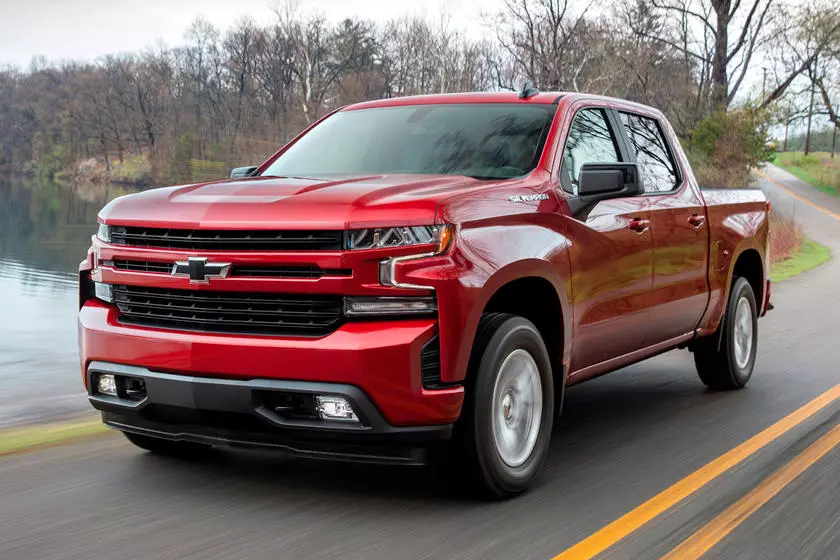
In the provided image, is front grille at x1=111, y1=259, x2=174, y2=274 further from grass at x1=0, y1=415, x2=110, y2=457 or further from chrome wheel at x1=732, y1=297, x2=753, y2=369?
chrome wheel at x1=732, y1=297, x2=753, y2=369

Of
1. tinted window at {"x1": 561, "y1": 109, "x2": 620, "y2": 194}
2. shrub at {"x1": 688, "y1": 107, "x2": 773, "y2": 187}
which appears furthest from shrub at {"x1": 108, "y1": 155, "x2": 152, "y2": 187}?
tinted window at {"x1": 561, "y1": 109, "x2": 620, "y2": 194}

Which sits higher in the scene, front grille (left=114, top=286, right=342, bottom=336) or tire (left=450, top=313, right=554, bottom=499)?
front grille (left=114, top=286, right=342, bottom=336)

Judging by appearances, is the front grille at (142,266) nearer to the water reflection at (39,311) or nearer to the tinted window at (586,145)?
the tinted window at (586,145)

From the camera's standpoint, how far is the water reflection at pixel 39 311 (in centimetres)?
882

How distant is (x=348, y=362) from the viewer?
410 centimetres

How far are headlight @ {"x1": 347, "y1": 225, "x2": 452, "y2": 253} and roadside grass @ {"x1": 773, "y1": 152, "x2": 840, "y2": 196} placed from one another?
51013 mm

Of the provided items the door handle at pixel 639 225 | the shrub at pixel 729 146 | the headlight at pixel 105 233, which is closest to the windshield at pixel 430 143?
the door handle at pixel 639 225

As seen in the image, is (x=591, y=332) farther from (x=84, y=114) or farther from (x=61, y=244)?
(x=84, y=114)

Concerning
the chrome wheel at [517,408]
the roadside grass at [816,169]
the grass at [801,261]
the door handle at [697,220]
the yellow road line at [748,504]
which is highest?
the door handle at [697,220]

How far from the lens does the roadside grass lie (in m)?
58.2

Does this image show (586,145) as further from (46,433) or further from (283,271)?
(46,433)

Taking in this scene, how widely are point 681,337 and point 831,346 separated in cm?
379

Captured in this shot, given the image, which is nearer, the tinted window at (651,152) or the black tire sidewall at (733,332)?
the tinted window at (651,152)

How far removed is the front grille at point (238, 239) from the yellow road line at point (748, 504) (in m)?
1.78
